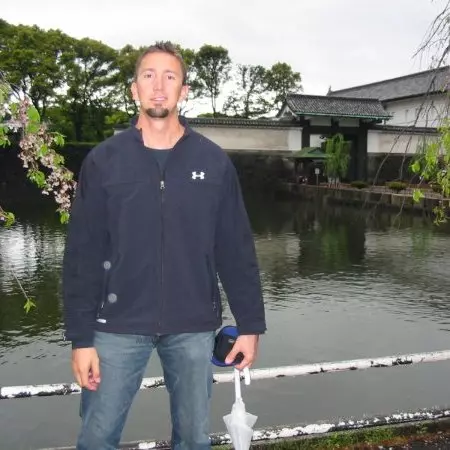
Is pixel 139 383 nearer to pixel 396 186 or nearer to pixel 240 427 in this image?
pixel 240 427

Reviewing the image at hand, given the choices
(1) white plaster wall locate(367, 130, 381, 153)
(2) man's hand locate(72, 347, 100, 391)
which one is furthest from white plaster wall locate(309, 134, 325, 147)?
(2) man's hand locate(72, 347, 100, 391)

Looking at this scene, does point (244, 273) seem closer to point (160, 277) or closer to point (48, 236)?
point (160, 277)

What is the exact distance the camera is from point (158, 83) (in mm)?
1754

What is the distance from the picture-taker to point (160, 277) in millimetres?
1703

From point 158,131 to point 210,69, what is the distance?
137 ft

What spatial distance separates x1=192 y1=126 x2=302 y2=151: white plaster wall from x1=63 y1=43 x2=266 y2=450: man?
86.3 ft

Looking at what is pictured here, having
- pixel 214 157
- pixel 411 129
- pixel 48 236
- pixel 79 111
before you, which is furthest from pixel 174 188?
pixel 79 111

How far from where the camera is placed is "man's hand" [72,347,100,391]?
162 cm

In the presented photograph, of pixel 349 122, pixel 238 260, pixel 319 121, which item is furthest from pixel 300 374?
pixel 349 122

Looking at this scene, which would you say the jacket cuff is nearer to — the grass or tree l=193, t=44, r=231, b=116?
the grass

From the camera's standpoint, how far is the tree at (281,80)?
141ft

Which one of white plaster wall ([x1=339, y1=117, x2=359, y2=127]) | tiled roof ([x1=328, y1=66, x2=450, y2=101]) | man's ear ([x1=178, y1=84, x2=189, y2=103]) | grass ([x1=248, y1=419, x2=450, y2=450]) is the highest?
tiled roof ([x1=328, y1=66, x2=450, y2=101])

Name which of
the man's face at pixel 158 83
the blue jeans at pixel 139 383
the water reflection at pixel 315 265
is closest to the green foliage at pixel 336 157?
the water reflection at pixel 315 265

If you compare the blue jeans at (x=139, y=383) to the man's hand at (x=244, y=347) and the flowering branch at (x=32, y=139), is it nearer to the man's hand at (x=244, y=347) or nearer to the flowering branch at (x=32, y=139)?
the man's hand at (x=244, y=347)
